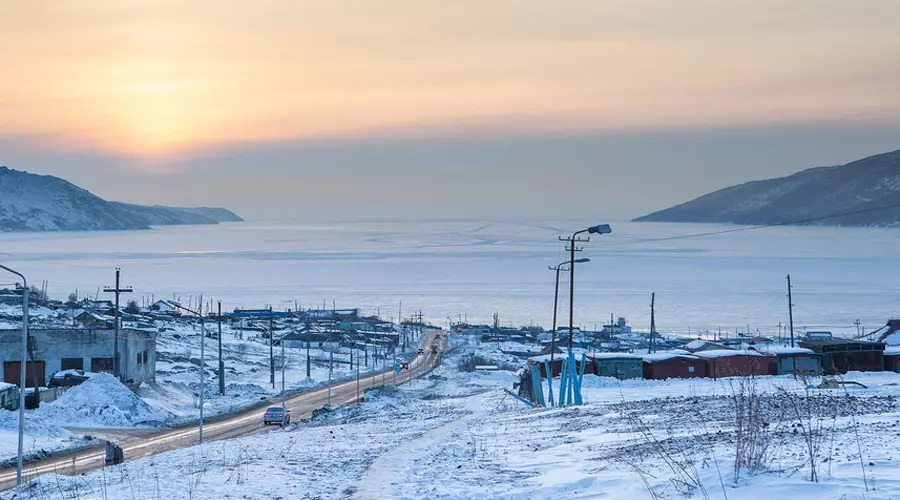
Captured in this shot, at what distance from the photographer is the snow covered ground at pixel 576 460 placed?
10.9m

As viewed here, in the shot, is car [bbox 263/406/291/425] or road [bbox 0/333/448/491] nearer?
road [bbox 0/333/448/491]

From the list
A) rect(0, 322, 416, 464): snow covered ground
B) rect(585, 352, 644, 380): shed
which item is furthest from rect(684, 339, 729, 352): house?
rect(0, 322, 416, 464): snow covered ground

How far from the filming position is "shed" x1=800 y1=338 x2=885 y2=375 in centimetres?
5375

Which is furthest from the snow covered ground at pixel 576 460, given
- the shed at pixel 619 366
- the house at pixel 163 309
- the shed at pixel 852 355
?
the house at pixel 163 309

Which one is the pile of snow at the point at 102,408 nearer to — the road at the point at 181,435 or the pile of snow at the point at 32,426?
the road at the point at 181,435

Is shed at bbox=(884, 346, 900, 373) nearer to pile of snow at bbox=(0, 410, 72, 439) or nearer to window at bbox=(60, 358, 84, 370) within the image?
pile of snow at bbox=(0, 410, 72, 439)

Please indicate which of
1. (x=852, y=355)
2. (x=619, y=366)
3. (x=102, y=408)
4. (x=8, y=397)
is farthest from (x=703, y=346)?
(x=8, y=397)

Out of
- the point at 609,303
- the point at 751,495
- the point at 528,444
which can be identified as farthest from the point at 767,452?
the point at 609,303

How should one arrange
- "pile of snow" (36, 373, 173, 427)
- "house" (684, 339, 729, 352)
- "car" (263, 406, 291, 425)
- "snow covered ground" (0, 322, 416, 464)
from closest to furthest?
1. "snow covered ground" (0, 322, 416, 464)
2. "car" (263, 406, 291, 425)
3. "pile of snow" (36, 373, 173, 427)
4. "house" (684, 339, 729, 352)

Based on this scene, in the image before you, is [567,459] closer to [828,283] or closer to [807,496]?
[807,496]

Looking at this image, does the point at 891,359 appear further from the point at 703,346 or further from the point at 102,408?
the point at 102,408

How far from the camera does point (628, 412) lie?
21703mm

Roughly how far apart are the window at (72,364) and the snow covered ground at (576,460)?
41.5 meters

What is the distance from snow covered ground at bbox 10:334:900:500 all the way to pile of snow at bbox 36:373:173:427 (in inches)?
876
